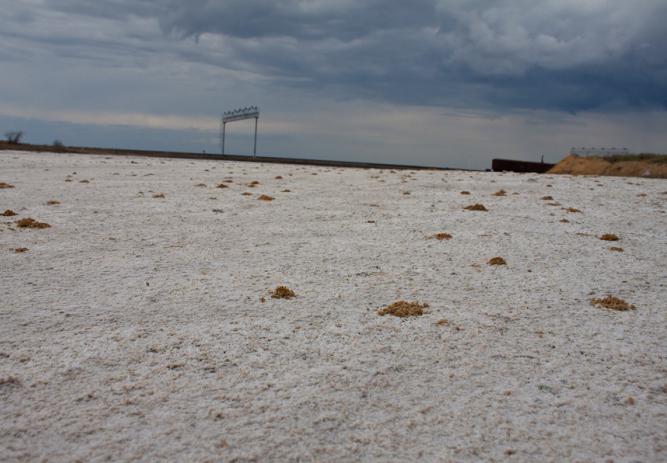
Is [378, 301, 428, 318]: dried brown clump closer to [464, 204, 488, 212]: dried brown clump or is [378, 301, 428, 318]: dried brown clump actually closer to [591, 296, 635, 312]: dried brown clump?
[591, 296, 635, 312]: dried brown clump

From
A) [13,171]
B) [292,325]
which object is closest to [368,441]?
[292,325]

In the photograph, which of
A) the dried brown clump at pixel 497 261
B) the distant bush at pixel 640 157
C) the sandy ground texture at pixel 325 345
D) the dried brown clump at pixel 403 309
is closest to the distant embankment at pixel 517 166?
the distant bush at pixel 640 157

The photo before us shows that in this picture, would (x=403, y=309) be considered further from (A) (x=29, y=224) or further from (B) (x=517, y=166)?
(B) (x=517, y=166)

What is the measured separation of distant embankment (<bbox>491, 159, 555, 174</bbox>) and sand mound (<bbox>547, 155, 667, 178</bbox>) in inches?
258

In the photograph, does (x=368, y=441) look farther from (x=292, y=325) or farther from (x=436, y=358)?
(x=292, y=325)

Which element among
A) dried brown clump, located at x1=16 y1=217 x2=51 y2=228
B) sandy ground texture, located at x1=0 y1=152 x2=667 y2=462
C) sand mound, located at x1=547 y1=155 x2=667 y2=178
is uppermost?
sand mound, located at x1=547 y1=155 x2=667 y2=178

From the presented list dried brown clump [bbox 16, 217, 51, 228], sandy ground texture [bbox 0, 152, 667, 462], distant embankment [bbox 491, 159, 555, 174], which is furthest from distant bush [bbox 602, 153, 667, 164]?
dried brown clump [bbox 16, 217, 51, 228]

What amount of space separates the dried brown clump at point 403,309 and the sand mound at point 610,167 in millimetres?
33875

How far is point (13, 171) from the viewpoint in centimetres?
2330

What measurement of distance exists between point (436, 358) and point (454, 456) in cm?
163

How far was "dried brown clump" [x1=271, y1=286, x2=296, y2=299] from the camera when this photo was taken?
7180 mm

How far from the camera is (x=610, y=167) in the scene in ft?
126

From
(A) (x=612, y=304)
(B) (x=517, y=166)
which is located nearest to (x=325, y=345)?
(A) (x=612, y=304)

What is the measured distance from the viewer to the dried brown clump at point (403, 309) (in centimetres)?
657
